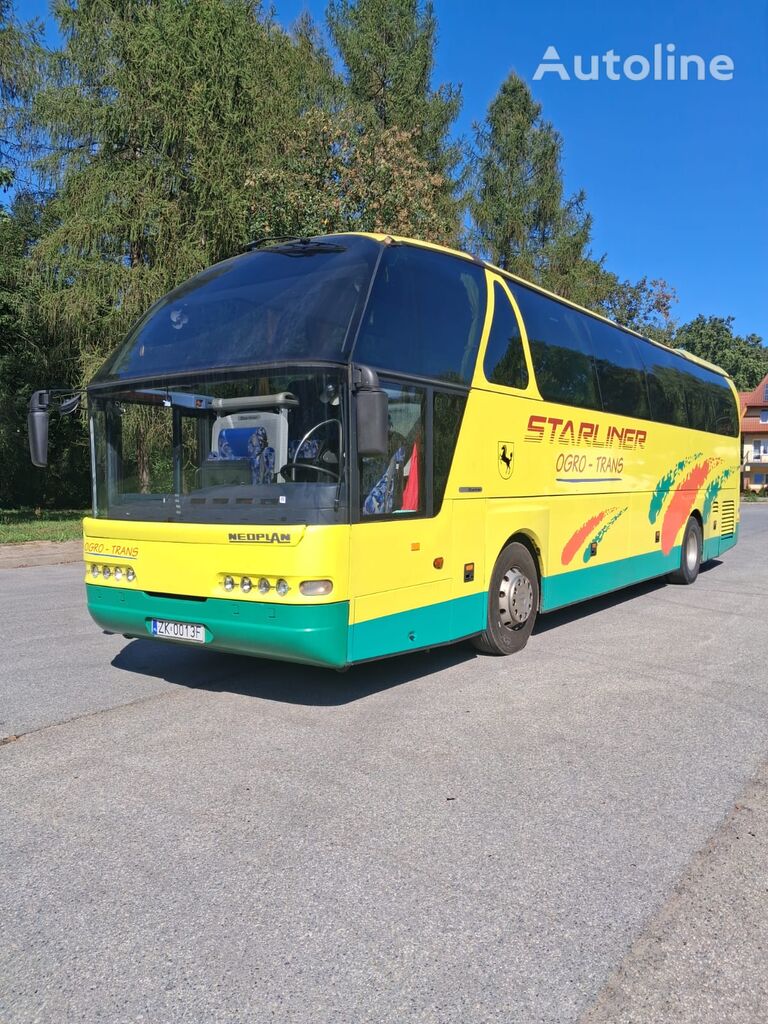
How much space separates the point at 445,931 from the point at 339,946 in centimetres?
39

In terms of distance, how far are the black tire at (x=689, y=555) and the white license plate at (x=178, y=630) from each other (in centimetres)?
827

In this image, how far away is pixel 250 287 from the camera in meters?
6.15

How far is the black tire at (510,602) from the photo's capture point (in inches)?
A: 279

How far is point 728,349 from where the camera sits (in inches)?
3962

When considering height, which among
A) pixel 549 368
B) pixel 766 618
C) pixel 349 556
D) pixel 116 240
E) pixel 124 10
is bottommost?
→ pixel 766 618

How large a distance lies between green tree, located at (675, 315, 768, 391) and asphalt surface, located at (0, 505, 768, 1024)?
3755 inches

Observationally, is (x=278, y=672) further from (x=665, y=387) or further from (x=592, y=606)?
(x=665, y=387)

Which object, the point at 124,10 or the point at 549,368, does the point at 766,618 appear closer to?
the point at 549,368

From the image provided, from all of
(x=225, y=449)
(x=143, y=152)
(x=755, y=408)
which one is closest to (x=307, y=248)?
(x=225, y=449)

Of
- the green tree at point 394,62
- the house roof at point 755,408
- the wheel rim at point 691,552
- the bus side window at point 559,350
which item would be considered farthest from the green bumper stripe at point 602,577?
the house roof at point 755,408

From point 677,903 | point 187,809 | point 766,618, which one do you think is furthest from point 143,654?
point 766,618

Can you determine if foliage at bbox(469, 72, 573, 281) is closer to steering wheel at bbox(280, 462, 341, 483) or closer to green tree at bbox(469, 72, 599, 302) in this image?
green tree at bbox(469, 72, 599, 302)

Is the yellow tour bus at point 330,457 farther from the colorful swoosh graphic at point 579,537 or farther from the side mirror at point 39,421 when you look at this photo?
the colorful swoosh graphic at point 579,537

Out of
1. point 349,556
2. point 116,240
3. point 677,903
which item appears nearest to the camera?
point 677,903
